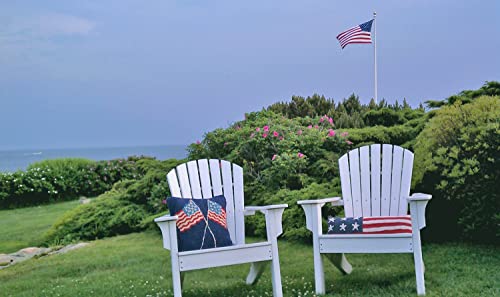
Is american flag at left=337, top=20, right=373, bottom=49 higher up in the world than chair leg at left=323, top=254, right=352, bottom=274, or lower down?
higher up

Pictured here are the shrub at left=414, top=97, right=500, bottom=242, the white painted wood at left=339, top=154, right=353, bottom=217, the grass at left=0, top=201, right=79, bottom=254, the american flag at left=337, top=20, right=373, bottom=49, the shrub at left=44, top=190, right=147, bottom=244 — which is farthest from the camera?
the american flag at left=337, top=20, right=373, bottom=49

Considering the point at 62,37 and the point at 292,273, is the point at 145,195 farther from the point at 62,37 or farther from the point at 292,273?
the point at 62,37

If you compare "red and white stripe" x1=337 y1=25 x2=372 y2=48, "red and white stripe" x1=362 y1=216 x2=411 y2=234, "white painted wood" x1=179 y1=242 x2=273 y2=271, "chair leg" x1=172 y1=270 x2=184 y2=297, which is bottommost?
"chair leg" x1=172 y1=270 x2=184 y2=297

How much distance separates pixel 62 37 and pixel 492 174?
540 inches

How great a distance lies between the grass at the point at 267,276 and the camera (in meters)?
3.90

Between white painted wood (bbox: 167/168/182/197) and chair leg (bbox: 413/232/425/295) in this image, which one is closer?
chair leg (bbox: 413/232/425/295)

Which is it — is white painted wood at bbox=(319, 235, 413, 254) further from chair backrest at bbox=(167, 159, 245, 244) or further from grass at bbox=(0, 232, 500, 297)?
chair backrest at bbox=(167, 159, 245, 244)

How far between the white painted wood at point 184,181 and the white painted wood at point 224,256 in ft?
2.42

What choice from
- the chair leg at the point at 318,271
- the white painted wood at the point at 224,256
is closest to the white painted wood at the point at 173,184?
the white painted wood at the point at 224,256

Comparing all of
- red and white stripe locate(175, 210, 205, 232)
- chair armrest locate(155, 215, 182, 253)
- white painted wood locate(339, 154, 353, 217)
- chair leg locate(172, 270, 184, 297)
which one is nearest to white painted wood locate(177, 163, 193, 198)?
red and white stripe locate(175, 210, 205, 232)

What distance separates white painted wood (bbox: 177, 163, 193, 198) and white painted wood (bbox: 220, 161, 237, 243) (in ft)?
0.86

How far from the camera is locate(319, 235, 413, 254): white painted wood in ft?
12.0

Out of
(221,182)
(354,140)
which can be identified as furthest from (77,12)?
(221,182)

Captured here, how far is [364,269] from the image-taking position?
14.7 ft
